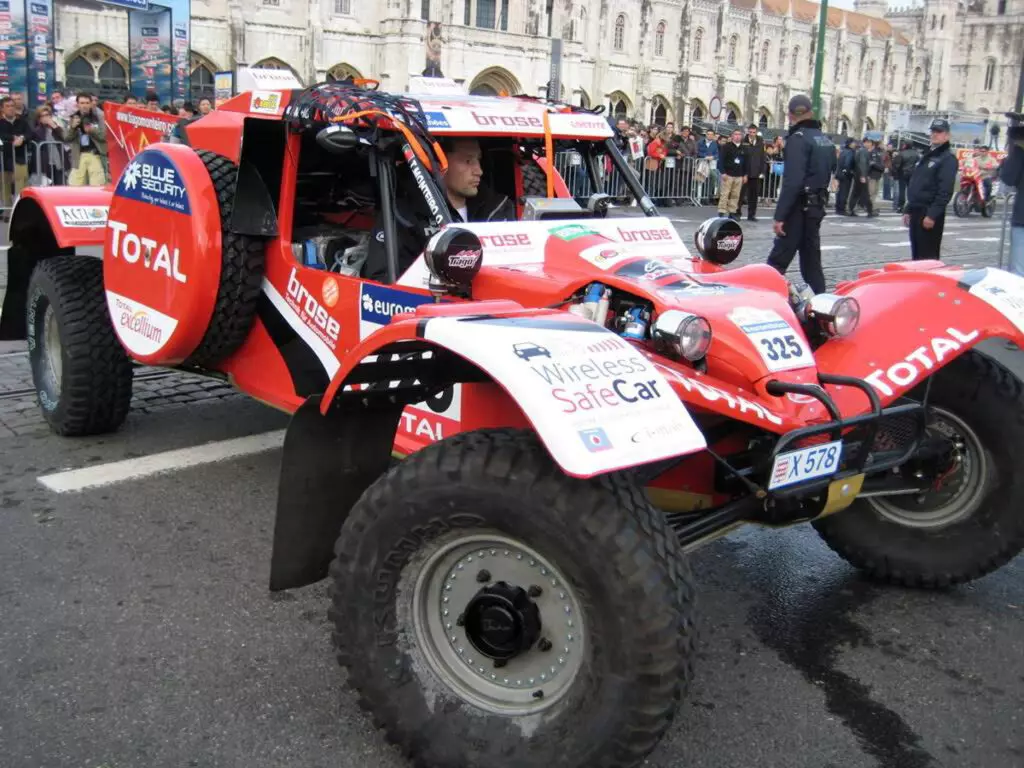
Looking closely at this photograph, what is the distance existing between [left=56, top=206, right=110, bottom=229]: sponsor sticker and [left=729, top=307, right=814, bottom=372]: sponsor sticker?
3.70 metres

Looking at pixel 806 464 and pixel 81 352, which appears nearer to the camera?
pixel 806 464

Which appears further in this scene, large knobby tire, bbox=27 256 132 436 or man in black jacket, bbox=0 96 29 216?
man in black jacket, bbox=0 96 29 216

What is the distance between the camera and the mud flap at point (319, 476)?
321cm

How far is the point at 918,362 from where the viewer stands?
11.9ft

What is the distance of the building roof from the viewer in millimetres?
99000

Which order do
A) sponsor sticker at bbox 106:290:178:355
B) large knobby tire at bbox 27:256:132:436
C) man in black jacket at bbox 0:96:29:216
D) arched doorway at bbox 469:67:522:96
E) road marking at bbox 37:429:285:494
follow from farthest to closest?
arched doorway at bbox 469:67:522:96 < man in black jacket at bbox 0:96:29:216 < large knobby tire at bbox 27:256:132:436 < road marking at bbox 37:429:285:494 < sponsor sticker at bbox 106:290:178:355

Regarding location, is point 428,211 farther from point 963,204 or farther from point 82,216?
point 963,204

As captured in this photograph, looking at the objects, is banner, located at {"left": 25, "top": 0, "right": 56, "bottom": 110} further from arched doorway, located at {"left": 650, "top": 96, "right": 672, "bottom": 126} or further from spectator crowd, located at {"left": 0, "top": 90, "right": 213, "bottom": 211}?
arched doorway, located at {"left": 650, "top": 96, "right": 672, "bottom": 126}

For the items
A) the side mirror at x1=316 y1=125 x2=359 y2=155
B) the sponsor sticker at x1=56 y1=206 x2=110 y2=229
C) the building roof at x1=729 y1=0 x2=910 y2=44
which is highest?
the building roof at x1=729 y1=0 x2=910 y2=44

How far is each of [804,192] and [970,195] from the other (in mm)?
21386

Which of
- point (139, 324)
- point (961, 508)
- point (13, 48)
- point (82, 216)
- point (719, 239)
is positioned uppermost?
point (13, 48)

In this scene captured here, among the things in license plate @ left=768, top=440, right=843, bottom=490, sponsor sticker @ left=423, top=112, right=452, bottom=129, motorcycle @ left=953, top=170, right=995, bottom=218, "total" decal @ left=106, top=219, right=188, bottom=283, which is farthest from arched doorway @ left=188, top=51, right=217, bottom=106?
license plate @ left=768, top=440, right=843, bottom=490

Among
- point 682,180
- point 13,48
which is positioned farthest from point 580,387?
point 13,48

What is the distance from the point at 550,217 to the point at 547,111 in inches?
22.5
